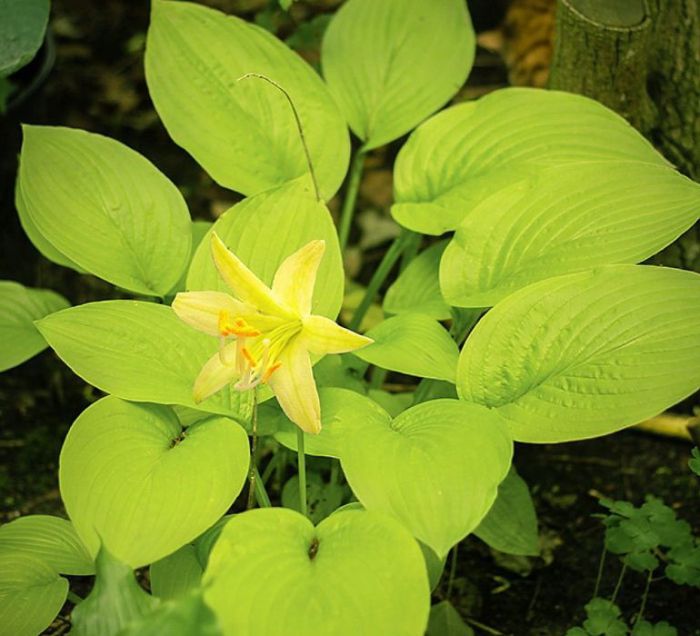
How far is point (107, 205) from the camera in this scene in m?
1.66

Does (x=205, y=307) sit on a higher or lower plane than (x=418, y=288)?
higher

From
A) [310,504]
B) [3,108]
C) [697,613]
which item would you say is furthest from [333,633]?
[3,108]

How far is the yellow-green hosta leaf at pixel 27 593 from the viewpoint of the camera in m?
1.30

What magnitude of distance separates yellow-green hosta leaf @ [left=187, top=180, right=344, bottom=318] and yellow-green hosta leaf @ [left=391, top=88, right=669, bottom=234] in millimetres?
195

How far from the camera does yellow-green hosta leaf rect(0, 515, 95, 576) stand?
1.39 metres

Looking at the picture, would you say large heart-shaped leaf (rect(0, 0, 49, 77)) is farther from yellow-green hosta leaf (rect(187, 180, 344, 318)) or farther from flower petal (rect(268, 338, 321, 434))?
flower petal (rect(268, 338, 321, 434))

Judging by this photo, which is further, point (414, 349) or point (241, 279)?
point (414, 349)

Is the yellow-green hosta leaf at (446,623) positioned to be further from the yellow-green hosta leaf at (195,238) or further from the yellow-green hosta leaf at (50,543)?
the yellow-green hosta leaf at (195,238)

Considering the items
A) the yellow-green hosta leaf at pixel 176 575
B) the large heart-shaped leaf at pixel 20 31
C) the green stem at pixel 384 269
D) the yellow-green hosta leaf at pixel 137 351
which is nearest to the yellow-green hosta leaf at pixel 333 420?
the yellow-green hosta leaf at pixel 137 351

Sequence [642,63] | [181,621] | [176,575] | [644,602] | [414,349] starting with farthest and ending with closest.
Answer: [642,63], [644,602], [414,349], [176,575], [181,621]

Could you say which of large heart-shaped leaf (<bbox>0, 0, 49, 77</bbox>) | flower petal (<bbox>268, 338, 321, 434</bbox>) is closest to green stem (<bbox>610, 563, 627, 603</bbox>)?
flower petal (<bbox>268, 338, 321, 434</bbox>)

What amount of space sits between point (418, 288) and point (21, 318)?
29.1 inches

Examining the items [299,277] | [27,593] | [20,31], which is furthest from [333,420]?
[20,31]

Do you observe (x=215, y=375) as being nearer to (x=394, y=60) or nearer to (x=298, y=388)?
(x=298, y=388)
